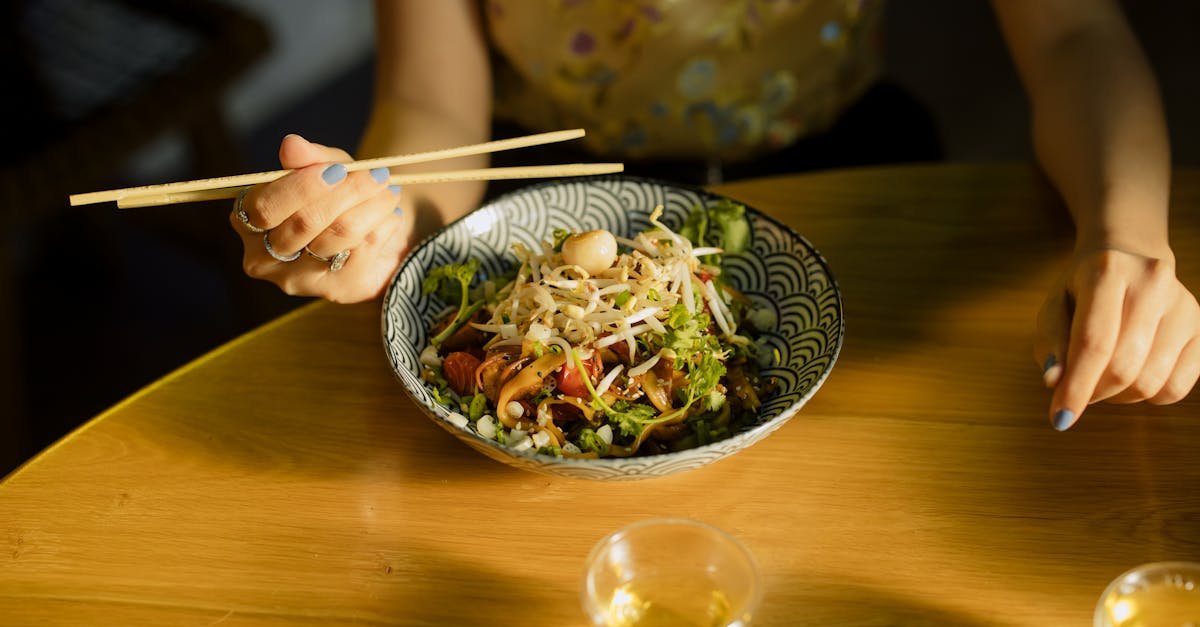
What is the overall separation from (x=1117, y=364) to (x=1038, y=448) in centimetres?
15

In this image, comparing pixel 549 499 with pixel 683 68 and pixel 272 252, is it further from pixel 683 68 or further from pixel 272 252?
pixel 683 68

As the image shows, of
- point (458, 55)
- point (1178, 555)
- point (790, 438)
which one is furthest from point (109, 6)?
point (1178, 555)

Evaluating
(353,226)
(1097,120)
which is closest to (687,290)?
(353,226)

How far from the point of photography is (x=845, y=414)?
1237 mm

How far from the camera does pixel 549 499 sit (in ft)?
3.77

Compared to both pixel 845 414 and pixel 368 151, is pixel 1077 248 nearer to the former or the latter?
pixel 845 414

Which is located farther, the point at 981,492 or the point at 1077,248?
the point at 1077,248

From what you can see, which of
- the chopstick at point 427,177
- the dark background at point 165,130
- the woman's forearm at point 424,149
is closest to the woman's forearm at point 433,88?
the woman's forearm at point 424,149

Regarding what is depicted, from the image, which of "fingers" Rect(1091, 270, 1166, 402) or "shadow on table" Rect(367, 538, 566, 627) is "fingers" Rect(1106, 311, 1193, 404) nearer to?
"fingers" Rect(1091, 270, 1166, 402)

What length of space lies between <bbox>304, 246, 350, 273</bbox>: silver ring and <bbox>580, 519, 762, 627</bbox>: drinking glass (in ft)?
1.67

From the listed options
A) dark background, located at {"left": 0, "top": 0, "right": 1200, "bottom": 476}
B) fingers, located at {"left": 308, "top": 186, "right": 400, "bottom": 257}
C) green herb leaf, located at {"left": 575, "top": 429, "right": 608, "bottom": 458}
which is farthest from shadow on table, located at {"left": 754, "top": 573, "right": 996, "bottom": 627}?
dark background, located at {"left": 0, "top": 0, "right": 1200, "bottom": 476}

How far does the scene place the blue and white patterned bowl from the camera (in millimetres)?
1055

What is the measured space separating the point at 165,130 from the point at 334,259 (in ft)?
4.86

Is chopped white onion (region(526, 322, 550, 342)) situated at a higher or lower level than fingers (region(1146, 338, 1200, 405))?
higher
